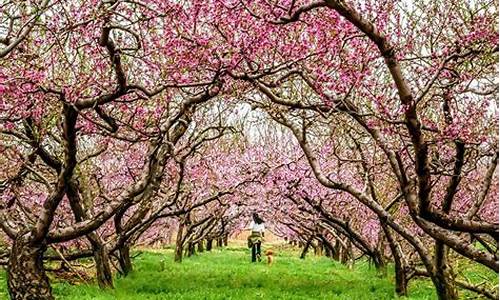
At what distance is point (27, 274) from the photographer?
12.1m

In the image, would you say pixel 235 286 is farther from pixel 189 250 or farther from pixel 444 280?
pixel 189 250

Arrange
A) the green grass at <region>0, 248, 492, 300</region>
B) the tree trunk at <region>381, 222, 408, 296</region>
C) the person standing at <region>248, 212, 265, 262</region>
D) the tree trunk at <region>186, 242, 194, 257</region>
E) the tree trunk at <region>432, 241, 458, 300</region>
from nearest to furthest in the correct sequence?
1. the tree trunk at <region>432, 241, 458, 300</region>
2. the green grass at <region>0, 248, 492, 300</region>
3. the tree trunk at <region>381, 222, 408, 296</region>
4. the person standing at <region>248, 212, 265, 262</region>
5. the tree trunk at <region>186, 242, 194, 257</region>

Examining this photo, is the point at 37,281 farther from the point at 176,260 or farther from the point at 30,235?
the point at 176,260

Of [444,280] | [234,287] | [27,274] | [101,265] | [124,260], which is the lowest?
[444,280]

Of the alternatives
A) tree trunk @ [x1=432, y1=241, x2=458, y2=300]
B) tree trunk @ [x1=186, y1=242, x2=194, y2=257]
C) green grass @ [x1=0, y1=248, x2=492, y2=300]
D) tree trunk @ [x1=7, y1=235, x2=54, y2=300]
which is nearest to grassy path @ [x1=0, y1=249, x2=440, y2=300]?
green grass @ [x1=0, y1=248, x2=492, y2=300]

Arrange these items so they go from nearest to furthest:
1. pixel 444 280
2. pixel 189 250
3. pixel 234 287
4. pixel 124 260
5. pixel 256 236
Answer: pixel 444 280 < pixel 234 287 < pixel 124 260 < pixel 256 236 < pixel 189 250

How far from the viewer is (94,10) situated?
9.39 meters

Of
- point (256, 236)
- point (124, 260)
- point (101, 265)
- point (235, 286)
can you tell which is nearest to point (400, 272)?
point (235, 286)

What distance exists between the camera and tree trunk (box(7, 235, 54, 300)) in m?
12.0

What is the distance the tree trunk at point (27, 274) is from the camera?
12.0m

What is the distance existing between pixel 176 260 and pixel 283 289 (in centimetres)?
1085

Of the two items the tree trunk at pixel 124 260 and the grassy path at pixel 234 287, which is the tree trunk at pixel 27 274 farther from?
the tree trunk at pixel 124 260

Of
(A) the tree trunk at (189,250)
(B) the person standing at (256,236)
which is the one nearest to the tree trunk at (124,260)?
(B) the person standing at (256,236)

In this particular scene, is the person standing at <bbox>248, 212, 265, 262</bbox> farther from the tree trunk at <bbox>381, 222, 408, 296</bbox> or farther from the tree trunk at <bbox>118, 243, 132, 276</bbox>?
the tree trunk at <bbox>381, 222, 408, 296</bbox>
